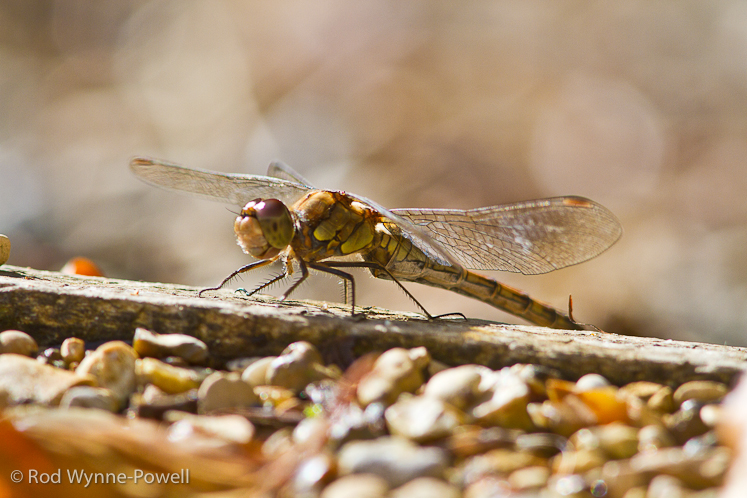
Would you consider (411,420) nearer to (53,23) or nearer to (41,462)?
(41,462)

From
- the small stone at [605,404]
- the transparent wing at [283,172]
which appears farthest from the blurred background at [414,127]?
the small stone at [605,404]

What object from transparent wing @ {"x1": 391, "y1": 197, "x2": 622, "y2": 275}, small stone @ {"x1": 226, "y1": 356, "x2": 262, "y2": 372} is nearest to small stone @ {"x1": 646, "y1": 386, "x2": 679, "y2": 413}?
small stone @ {"x1": 226, "y1": 356, "x2": 262, "y2": 372}

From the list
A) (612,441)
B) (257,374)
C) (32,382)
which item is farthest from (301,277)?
(612,441)

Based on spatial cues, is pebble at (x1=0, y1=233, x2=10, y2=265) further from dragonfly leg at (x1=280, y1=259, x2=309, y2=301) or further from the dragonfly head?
dragonfly leg at (x1=280, y1=259, x2=309, y2=301)

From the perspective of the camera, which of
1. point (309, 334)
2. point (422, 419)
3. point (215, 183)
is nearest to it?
point (422, 419)

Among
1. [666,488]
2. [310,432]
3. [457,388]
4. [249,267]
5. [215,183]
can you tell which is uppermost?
[215,183]

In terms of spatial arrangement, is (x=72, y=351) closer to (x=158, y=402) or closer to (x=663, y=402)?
(x=158, y=402)
